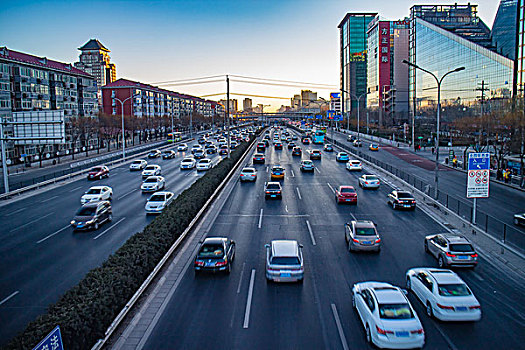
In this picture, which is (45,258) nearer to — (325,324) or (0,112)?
(325,324)

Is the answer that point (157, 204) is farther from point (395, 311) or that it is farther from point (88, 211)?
point (395, 311)

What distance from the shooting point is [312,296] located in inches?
595

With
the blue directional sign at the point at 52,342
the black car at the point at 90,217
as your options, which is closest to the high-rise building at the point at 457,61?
the black car at the point at 90,217

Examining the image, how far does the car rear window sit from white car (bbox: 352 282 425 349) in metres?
6.43

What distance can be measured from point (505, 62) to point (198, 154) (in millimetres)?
59463

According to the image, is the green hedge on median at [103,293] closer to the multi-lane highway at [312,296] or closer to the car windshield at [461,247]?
the multi-lane highway at [312,296]

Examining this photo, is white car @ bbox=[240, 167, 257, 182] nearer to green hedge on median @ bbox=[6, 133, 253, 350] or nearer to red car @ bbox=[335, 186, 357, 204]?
red car @ bbox=[335, 186, 357, 204]

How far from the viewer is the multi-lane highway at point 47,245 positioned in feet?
49.6

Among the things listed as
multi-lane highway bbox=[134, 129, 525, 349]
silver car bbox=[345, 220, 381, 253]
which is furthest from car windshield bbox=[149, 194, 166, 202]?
silver car bbox=[345, 220, 381, 253]

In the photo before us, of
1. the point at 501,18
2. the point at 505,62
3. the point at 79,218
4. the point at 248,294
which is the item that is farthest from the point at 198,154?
Result: the point at 501,18

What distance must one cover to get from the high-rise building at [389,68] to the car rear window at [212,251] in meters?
141

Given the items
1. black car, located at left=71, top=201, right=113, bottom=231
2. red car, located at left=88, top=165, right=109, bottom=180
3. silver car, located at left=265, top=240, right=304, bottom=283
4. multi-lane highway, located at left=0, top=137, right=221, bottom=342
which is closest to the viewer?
multi-lane highway, located at left=0, top=137, right=221, bottom=342

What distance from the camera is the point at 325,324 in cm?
1297

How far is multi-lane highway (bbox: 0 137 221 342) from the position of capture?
15117 millimetres
